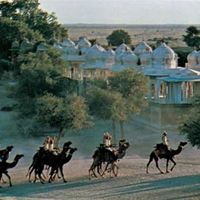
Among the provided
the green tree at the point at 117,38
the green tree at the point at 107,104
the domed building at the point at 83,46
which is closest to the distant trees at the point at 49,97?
the green tree at the point at 107,104

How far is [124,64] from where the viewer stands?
41969mm

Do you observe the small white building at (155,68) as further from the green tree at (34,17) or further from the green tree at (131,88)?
the green tree at (34,17)

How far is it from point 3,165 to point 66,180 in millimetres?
2206

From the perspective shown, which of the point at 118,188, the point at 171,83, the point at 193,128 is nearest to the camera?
the point at 118,188

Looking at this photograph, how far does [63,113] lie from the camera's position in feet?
98.4

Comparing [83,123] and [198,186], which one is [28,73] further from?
[198,186]

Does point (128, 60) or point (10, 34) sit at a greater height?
point (128, 60)

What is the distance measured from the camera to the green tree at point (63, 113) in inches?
1176

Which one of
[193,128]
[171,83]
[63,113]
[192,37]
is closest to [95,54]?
[171,83]

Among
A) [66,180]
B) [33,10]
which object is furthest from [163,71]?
[33,10]

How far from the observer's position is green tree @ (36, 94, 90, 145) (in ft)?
98.0

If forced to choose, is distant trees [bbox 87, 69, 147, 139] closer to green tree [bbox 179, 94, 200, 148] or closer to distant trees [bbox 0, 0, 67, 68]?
green tree [bbox 179, 94, 200, 148]

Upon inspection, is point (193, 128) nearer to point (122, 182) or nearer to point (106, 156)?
point (106, 156)

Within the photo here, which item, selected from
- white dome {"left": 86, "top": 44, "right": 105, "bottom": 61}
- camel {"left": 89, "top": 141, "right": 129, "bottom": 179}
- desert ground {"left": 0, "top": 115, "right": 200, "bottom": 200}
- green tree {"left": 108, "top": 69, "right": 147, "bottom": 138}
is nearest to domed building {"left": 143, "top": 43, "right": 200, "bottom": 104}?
green tree {"left": 108, "top": 69, "right": 147, "bottom": 138}
